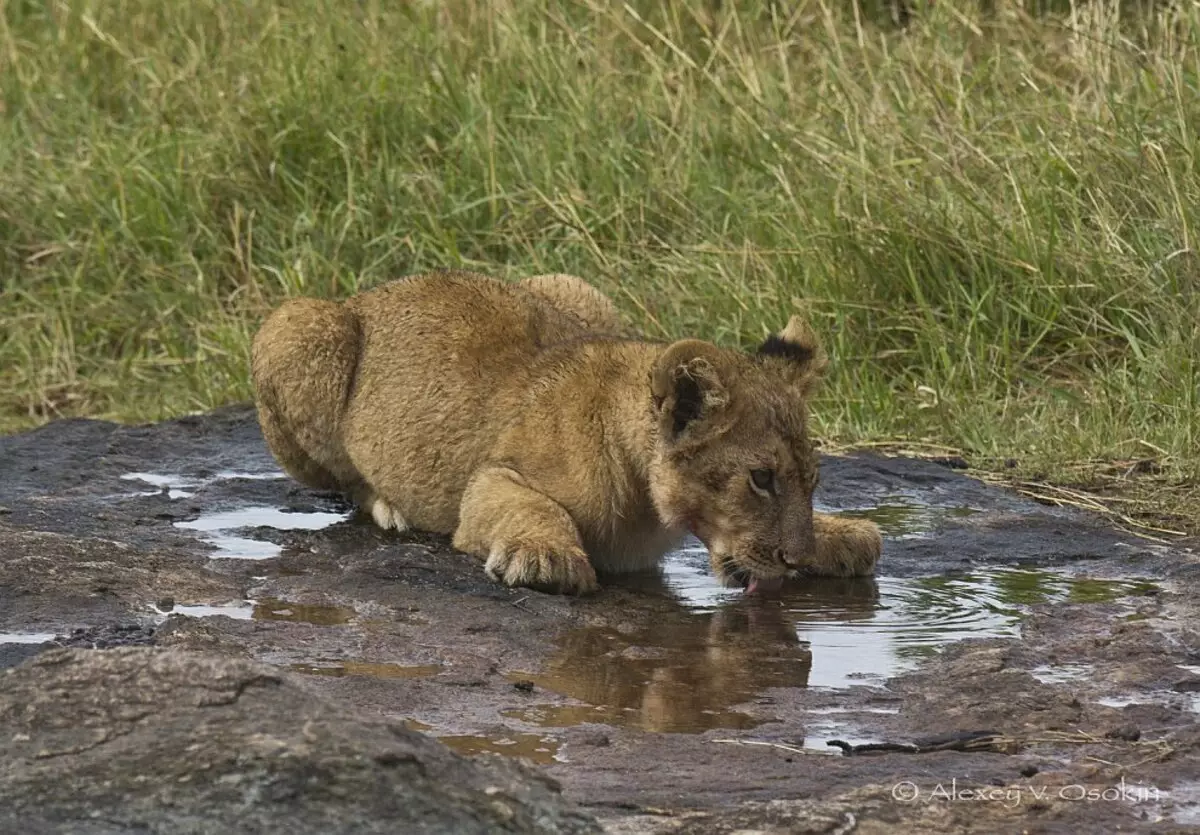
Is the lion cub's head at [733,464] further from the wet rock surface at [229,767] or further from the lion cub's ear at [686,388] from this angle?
the wet rock surface at [229,767]

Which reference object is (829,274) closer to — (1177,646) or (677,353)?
(677,353)

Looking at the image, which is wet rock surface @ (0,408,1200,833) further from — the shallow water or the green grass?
the green grass

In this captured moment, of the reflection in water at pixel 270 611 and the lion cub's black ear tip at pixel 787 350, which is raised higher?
the lion cub's black ear tip at pixel 787 350

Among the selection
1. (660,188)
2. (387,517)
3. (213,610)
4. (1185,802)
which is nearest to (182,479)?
(387,517)

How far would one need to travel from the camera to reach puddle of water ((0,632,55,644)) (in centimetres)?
489

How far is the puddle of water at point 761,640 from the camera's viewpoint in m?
4.53

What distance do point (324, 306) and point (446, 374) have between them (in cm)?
77

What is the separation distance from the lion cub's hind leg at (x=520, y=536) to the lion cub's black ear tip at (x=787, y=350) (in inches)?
30.3

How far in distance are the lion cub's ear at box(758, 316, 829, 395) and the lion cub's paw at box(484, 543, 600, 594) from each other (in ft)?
2.80

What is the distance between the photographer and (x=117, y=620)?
5109 millimetres

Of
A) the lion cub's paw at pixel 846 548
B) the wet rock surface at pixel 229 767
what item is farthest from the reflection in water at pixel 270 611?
the wet rock surface at pixel 229 767

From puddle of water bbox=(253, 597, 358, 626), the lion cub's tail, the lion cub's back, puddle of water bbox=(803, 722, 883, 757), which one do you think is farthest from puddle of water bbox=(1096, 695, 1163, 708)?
the lion cub's tail

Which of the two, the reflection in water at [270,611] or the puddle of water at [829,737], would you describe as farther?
the reflection in water at [270,611]

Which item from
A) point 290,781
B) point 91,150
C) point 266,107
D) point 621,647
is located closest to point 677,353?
point 621,647
